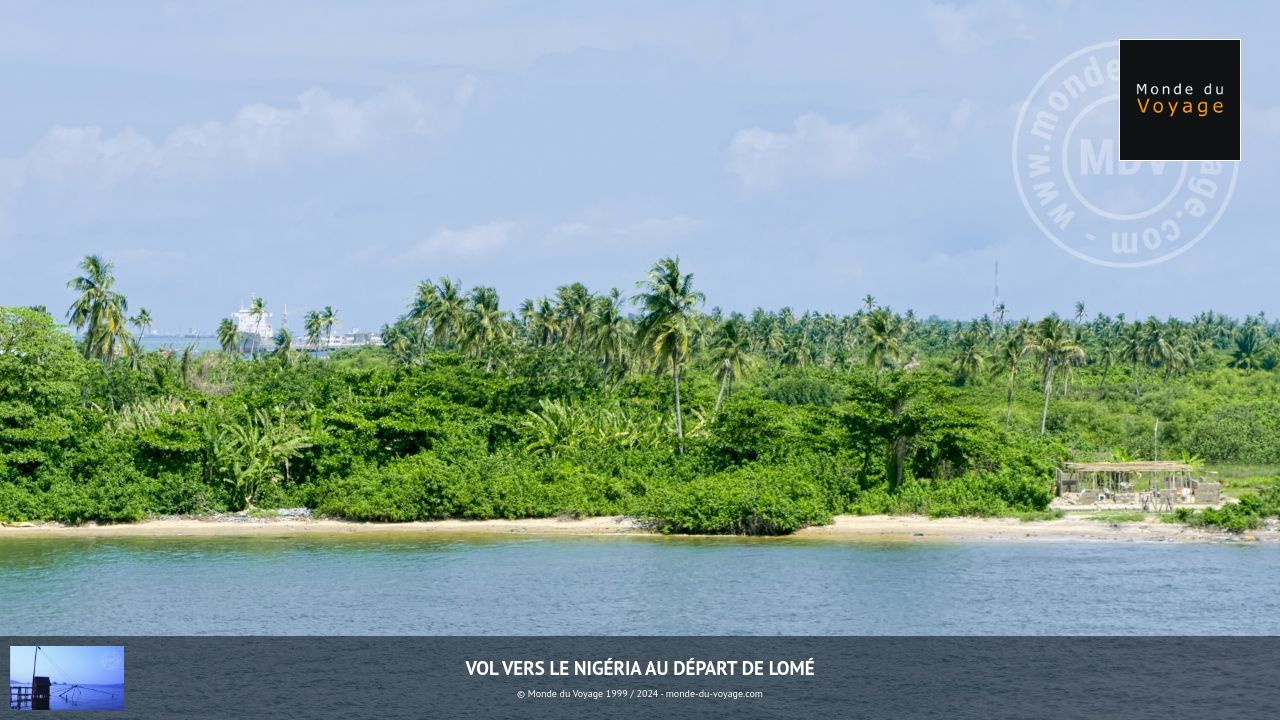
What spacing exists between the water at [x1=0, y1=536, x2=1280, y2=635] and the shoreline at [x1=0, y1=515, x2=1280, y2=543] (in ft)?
4.46

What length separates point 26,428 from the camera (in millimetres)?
46906

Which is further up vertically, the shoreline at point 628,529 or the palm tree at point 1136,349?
the palm tree at point 1136,349

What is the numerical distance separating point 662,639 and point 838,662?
4281 millimetres

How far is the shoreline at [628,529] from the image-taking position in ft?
140

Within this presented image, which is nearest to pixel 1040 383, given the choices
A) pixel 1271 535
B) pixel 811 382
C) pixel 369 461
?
pixel 811 382

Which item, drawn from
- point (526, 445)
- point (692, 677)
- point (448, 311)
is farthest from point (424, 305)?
point (692, 677)

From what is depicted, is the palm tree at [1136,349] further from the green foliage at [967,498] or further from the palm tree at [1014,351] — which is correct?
the green foliage at [967,498]

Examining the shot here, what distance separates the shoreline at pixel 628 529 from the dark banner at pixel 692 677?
542 inches

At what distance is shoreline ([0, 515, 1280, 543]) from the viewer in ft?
140

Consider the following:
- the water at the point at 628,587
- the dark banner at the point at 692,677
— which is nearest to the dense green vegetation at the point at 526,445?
the water at the point at 628,587

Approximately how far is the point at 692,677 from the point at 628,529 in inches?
739

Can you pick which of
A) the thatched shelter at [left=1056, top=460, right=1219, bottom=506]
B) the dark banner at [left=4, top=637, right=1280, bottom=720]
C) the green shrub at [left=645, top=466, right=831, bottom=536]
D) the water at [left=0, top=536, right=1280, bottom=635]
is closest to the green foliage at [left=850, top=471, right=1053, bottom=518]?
the green shrub at [left=645, top=466, right=831, bottom=536]

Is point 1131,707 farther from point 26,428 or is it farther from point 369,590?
point 26,428

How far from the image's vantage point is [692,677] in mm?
26531
